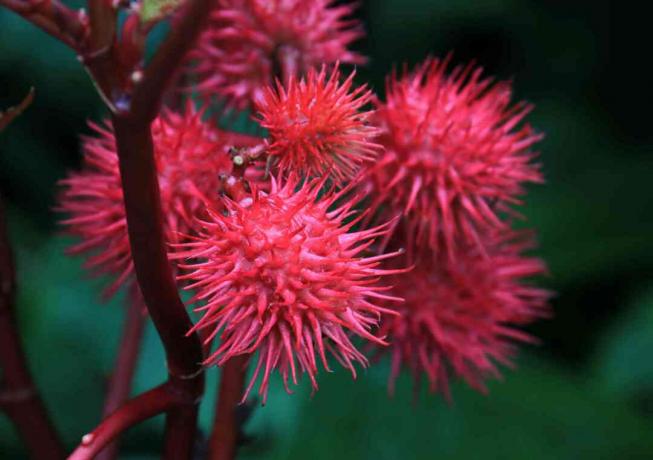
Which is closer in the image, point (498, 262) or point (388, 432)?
point (498, 262)

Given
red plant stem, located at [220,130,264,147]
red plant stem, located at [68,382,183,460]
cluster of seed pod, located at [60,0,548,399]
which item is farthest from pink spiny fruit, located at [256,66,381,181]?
red plant stem, located at [68,382,183,460]

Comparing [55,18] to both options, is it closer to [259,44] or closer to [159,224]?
[159,224]

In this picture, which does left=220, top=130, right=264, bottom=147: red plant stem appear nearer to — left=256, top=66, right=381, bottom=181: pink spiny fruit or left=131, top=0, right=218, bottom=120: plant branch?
left=256, top=66, right=381, bottom=181: pink spiny fruit

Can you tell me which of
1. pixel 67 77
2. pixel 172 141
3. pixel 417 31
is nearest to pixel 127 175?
pixel 172 141

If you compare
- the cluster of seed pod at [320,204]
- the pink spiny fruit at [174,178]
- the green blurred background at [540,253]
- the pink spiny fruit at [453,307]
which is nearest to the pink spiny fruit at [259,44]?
the cluster of seed pod at [320,204]

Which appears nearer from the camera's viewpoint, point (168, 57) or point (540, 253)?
point (168, 57)

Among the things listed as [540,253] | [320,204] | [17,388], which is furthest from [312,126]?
[540,253]

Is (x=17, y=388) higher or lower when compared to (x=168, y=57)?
lower

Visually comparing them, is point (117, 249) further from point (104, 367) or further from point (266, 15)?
point (104, 367)
